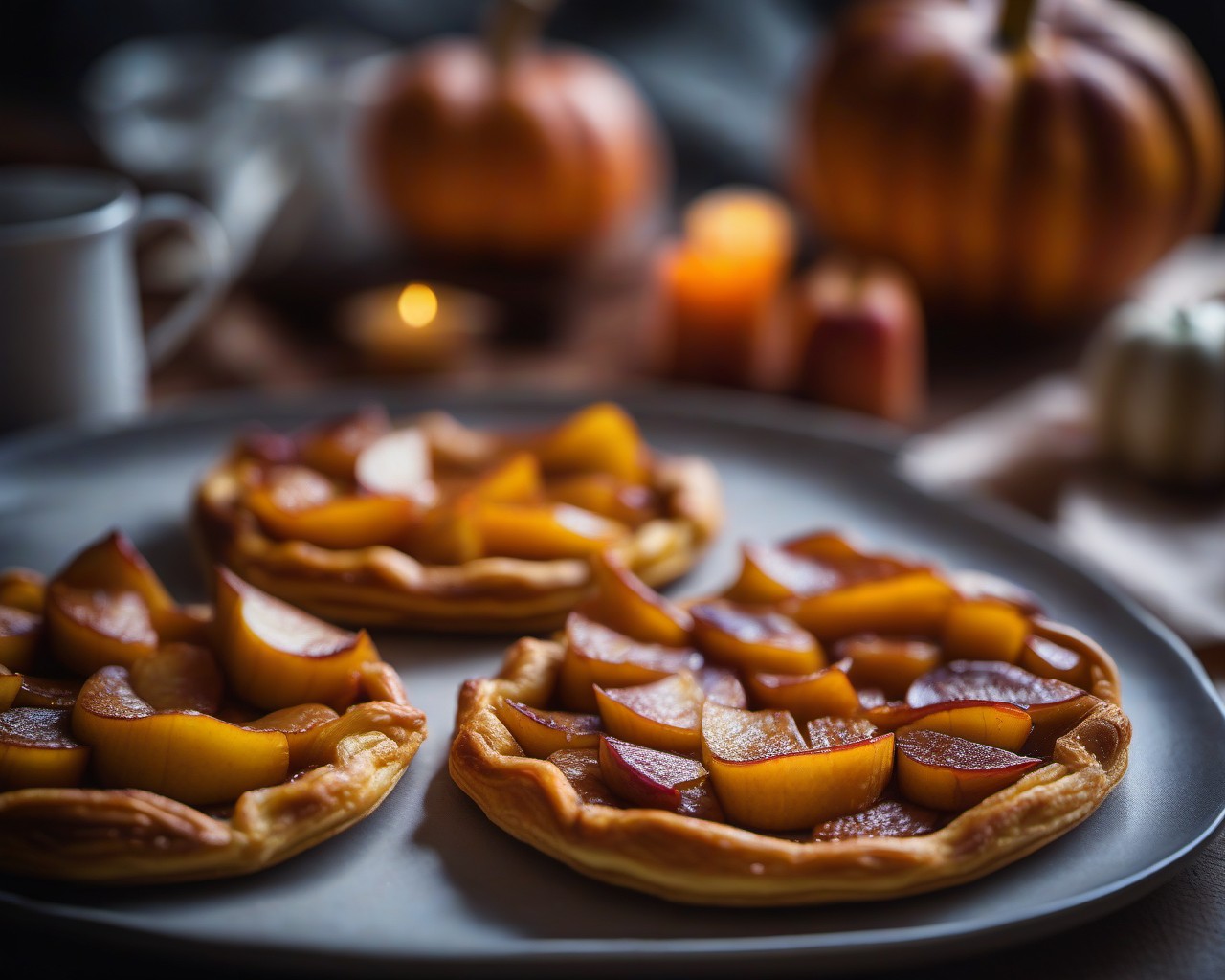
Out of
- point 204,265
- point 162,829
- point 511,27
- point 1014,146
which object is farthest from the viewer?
point 511,27

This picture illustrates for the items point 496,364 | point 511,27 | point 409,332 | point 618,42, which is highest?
point 511,27

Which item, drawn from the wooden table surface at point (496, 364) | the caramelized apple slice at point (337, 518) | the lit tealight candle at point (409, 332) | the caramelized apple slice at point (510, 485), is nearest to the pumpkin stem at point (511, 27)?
the wooden table surface at point (496, 364)

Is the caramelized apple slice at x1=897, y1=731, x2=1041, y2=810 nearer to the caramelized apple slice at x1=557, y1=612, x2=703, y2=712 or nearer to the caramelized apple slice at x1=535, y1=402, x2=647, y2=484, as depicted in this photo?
the caramelized apple slice at x1=557, y1=612, x2=703, y2=712

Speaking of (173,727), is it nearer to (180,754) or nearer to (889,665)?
(180,754)

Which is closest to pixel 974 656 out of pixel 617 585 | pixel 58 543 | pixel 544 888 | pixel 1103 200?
pixel 617 585

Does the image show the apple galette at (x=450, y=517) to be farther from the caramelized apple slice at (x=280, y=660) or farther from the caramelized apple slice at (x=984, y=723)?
the caramelized apple slice at (x=984, y=723)

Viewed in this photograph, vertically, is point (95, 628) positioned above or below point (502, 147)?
below

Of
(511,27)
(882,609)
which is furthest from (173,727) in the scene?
(511,27)

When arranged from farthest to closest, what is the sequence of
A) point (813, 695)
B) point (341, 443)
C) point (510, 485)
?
point (341, 443) < point (510, 485) < point (813, 695)
